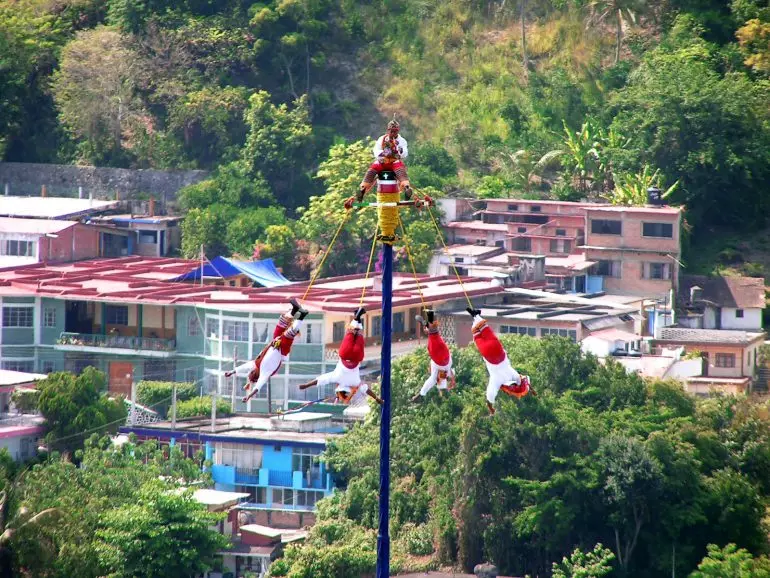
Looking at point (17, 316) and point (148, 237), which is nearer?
point (17, 316)

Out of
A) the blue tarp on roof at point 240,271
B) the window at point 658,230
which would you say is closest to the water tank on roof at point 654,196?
the window at point 658,230

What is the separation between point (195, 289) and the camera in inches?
1913

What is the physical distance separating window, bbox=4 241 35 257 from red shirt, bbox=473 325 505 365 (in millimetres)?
39614

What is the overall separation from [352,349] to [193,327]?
30512mm

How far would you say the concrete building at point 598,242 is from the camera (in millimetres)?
52156

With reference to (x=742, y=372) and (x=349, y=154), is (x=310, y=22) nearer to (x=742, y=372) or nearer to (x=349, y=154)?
(x=349, y=154)

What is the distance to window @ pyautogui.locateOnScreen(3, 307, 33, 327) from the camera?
4684 cm

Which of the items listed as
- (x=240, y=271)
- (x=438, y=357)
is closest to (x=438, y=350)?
(x=438, y=357)

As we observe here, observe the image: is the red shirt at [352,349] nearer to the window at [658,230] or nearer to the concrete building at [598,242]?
the concrete building at [598,242]

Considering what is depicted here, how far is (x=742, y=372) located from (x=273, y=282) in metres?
13.2

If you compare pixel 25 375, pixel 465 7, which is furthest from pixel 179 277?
pixel 465 7

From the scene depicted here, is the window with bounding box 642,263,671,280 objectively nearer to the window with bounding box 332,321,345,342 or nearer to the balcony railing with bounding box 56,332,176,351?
the window with bounding box 332,321,345,342

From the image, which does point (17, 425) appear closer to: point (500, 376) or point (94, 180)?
point (500, 376)

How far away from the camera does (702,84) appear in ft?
179
